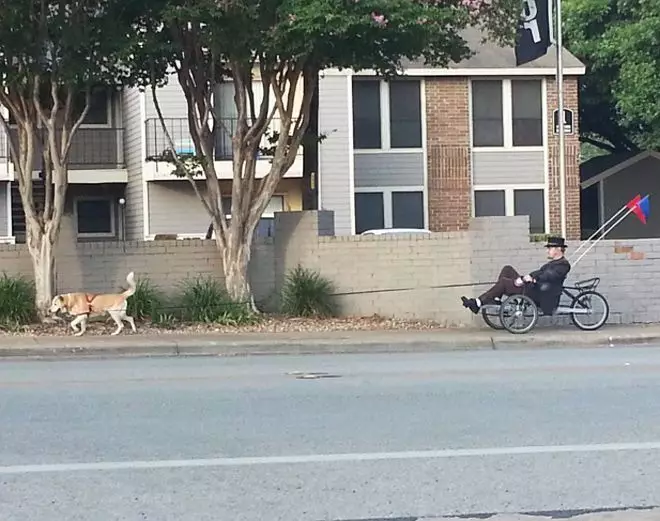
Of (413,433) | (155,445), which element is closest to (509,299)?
(413,433)

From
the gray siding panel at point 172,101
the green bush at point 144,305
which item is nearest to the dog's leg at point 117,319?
the green bush at point 144,305

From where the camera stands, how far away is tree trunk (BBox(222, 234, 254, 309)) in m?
18.6

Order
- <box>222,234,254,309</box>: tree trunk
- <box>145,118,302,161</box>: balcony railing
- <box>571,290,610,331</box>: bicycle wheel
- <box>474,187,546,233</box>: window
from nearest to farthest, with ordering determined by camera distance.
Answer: <box>571,290,610,331</box>: bicycle wheel
<box>222,234,254,309</box>: tree trunk
<box>145,118,302,161</box>: balcony railing
<box>474,187,546,233</box>: window

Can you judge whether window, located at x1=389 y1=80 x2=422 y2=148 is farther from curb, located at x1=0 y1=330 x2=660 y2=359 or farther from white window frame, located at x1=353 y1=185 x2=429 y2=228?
curb, located at x1=0 y1=330 x2=660 y2=359

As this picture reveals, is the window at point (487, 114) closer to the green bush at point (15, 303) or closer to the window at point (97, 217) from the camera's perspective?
the window at point (97, 217)

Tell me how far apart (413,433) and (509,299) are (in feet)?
28.4

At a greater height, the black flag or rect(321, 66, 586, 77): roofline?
rect(321, 66, 586, 77): roofline

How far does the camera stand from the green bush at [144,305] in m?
18.3

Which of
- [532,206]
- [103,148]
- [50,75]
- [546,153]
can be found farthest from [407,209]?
[50,75]

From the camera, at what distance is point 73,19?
1658cm

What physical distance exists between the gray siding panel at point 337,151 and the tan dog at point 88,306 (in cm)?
1201

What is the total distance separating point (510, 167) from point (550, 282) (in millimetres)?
13606

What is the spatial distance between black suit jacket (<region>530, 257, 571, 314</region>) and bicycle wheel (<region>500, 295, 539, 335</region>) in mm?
206

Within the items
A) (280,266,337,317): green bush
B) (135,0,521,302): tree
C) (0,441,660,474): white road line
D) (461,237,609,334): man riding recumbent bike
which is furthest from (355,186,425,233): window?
(0,441,660,474): white road line
